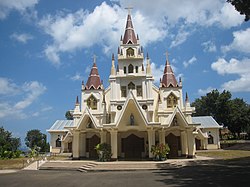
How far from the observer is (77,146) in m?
25.8

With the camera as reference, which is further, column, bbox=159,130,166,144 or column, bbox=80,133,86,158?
column, bbox=80,133,86,158

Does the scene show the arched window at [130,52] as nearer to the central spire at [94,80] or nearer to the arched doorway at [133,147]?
the central spire at [94,80]

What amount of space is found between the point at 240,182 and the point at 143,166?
362 inches

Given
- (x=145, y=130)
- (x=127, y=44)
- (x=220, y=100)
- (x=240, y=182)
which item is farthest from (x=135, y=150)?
(x=220, y=100)

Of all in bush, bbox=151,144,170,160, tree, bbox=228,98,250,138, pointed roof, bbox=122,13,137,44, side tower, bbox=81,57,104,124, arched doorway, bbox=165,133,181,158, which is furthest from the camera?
tree, bbox=228,98,250,138

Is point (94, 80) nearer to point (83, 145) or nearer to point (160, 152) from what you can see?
point (83, 145)

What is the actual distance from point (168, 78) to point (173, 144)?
24.6 ft

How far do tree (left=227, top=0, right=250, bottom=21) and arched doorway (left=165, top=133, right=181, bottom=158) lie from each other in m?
15.4

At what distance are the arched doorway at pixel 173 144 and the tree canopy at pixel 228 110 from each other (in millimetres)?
35475

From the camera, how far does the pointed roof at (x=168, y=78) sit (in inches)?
1062

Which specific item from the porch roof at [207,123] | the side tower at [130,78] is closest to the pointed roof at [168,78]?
the side tower at [130,78]

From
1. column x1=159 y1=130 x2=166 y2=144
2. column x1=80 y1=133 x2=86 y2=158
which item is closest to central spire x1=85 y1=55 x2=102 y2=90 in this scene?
column x1=80 y1=133 x2=86 y2=158

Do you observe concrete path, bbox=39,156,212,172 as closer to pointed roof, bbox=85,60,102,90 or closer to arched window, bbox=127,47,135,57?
pointed roof, bbox=85,60,102,90

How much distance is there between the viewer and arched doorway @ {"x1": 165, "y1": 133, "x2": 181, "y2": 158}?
84.8ft
